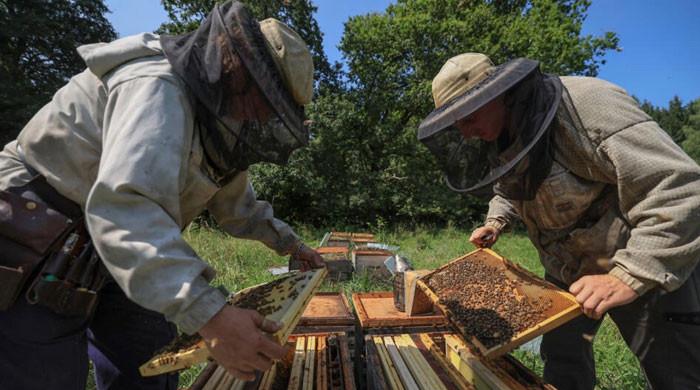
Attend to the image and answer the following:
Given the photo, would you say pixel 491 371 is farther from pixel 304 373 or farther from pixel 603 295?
pixel 304 373

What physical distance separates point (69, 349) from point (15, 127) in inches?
710

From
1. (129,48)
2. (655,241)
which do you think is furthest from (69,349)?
(655,241)

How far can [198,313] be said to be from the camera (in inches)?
43.8

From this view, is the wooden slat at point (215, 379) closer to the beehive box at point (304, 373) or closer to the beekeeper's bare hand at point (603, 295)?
the beehive box at point (304, 373)

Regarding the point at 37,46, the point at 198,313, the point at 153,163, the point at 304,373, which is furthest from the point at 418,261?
the point at 37,46

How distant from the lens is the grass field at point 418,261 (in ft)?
11.5

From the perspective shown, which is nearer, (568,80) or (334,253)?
A: (568,80)

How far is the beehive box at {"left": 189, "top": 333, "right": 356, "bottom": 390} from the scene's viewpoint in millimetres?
1681

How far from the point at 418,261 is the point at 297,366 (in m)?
6.69

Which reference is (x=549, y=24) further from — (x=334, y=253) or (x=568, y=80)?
(x=568, y=80)

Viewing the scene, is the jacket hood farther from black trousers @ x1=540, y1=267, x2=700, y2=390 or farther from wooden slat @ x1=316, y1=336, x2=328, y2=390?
black trousers @ x1=540, y1=267, x2=700, y2=390

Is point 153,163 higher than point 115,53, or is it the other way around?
point 115,53

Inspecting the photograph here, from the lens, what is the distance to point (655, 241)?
64.5 inches

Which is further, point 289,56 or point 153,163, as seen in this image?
point 289,56
